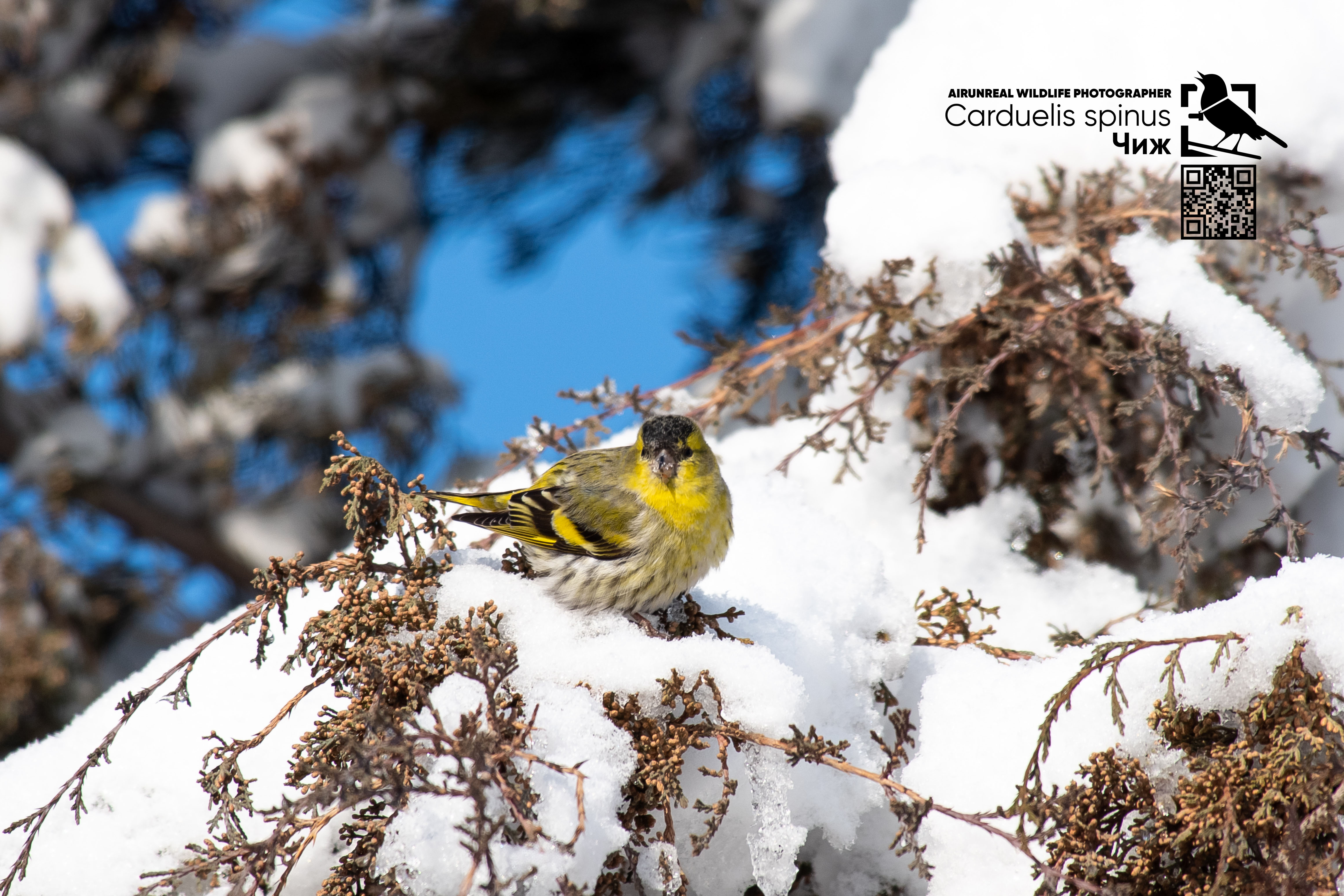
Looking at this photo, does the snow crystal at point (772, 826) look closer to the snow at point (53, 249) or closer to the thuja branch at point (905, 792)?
the thuja branch at point (905, 792)

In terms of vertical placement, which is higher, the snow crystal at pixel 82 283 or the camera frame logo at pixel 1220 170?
the snow crystal at pixel 82 283

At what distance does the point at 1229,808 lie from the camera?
156 cm

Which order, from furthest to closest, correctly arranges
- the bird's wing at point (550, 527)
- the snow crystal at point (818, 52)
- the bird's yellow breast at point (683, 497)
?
the snow crystal at point (818, 52), the bird's yellow breast at point (683, 497), the bird's wing at point (550, 527)

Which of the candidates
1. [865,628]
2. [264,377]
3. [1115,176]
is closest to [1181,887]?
[865,628]

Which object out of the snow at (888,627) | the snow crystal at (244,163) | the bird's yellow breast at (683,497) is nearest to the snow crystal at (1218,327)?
the snow at (888,627)

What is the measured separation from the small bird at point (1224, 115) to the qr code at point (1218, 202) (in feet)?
0.27

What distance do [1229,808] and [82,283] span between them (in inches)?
172

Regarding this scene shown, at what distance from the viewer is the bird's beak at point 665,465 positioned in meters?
2.51

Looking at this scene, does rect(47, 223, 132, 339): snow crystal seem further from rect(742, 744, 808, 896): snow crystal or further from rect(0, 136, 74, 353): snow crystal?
rect(742, 744, 808, 896): snow crystal

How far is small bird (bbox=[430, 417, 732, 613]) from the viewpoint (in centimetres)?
221

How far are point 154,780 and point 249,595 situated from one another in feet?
11.8

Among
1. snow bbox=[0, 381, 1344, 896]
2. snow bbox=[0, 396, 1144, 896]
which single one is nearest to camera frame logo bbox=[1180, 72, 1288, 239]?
snow bbox=[0, 396, 1144, 896]

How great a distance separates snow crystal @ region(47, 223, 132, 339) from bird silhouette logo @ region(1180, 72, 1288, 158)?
4.00m

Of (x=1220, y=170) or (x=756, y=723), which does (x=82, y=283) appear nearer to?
(x=756, y=723)
